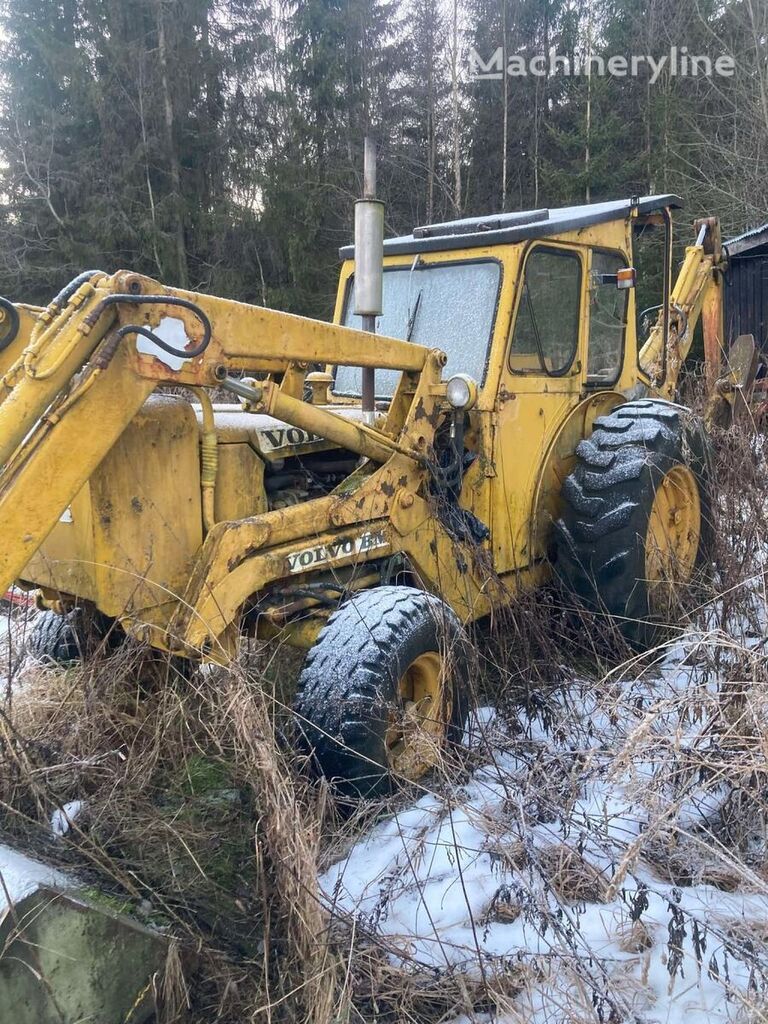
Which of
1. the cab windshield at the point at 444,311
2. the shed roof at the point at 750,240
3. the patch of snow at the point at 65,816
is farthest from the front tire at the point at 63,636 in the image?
the shed roof at the point at 750,240

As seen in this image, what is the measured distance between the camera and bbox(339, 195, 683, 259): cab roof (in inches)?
157

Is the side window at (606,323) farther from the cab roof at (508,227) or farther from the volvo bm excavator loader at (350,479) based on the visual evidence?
the cab roof at (508,227)

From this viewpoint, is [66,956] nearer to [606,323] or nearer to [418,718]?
[418,718]

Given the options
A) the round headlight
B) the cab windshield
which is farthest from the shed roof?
the round headlight

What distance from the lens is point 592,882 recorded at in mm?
2502

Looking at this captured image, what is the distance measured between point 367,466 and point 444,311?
106 centimetres

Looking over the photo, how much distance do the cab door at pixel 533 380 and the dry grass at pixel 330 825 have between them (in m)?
0.89

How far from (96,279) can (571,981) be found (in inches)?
96.0

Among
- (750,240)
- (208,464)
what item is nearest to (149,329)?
(208,464)

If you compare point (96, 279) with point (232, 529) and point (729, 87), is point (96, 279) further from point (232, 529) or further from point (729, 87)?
point (729, 87)

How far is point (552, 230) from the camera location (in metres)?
4.04

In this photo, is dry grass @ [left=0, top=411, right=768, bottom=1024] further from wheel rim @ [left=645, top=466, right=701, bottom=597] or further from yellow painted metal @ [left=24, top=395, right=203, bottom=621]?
wheel rim @ [left=645, top=466, right=701, bottom=597]

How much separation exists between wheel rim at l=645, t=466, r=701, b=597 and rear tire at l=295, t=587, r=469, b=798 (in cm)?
150

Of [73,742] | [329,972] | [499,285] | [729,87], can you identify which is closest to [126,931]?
[329,972]
